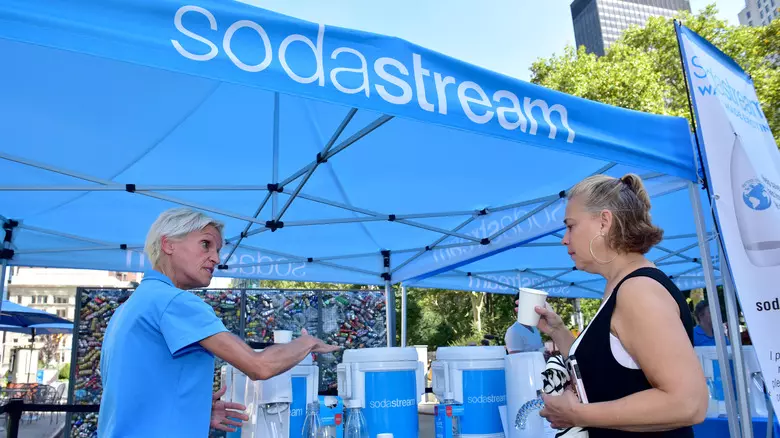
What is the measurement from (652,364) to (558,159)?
9.80 feet

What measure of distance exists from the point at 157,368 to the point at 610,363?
4.09 ft

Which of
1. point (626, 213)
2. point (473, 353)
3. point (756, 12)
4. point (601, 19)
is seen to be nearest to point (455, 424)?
point (473, 353)

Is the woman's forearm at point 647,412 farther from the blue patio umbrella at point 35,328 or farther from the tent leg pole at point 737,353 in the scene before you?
the blue patio umbrella at point 35,328

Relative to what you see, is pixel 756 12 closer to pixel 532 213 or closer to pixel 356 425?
pixel 532 213

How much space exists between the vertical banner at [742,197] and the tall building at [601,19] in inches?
3381

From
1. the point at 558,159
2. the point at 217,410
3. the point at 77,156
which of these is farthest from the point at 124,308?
the point at 558,159

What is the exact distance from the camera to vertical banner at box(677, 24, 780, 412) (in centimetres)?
266

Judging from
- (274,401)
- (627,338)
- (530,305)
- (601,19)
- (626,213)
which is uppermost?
(601,19)

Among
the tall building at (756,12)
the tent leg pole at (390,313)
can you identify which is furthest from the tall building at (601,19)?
the tent leg pole at (390,313)

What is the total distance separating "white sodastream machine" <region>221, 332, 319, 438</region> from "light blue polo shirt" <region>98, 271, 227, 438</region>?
1.98 ft

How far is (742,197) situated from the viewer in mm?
2859

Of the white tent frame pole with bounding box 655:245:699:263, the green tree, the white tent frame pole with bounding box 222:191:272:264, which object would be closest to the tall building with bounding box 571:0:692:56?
the green tree

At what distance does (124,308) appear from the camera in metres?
1.74

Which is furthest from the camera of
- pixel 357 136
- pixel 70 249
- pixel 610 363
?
pixel 70 249
